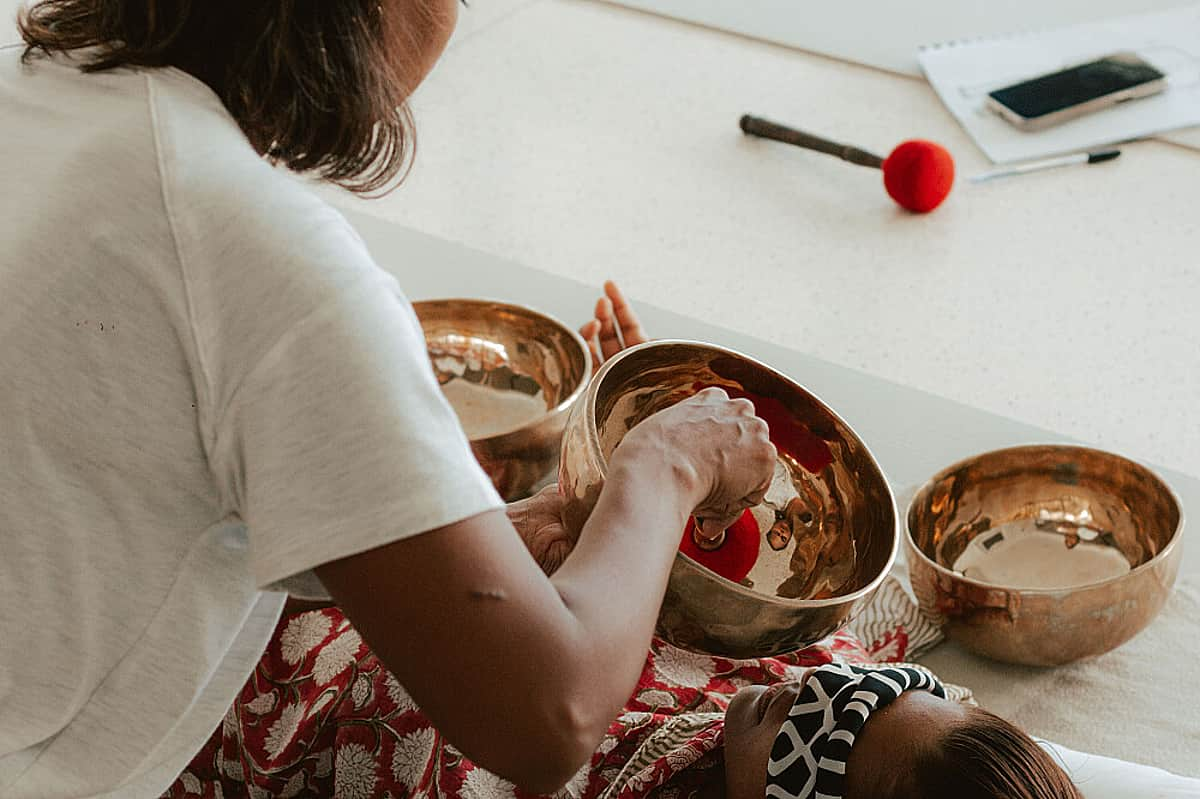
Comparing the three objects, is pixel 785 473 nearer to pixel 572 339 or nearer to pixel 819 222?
pixel 572 339

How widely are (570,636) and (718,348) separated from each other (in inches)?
11.6

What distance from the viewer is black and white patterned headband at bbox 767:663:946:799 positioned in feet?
2.54

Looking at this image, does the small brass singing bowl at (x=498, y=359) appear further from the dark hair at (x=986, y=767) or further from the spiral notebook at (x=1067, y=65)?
the spiral notebook at (x=1067, y=65)

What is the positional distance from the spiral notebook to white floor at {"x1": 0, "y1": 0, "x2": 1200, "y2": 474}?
35 mm

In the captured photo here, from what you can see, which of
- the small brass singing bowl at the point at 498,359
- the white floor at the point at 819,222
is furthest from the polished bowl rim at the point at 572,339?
the white floor at the point at 819,222

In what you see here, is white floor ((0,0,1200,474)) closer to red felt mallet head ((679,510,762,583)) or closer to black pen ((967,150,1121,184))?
black pen ((967,150,1121,184))

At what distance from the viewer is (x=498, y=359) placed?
129 cm

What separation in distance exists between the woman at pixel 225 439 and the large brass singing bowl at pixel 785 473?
112 mm

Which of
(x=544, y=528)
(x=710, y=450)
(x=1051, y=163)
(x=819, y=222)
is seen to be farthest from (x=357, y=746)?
(x=1051, y=163)

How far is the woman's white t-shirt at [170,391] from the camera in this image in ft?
1.57

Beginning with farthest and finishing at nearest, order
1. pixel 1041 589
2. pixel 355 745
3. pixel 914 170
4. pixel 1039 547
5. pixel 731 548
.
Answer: pixel 914 170 → pixel 1039 547 → pixel 1041 589 → pixel 355 745 → pixel 731 548

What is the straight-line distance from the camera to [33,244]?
498 millimetres

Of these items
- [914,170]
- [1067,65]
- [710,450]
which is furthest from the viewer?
[1067,65]

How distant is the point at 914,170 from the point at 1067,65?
397mm
